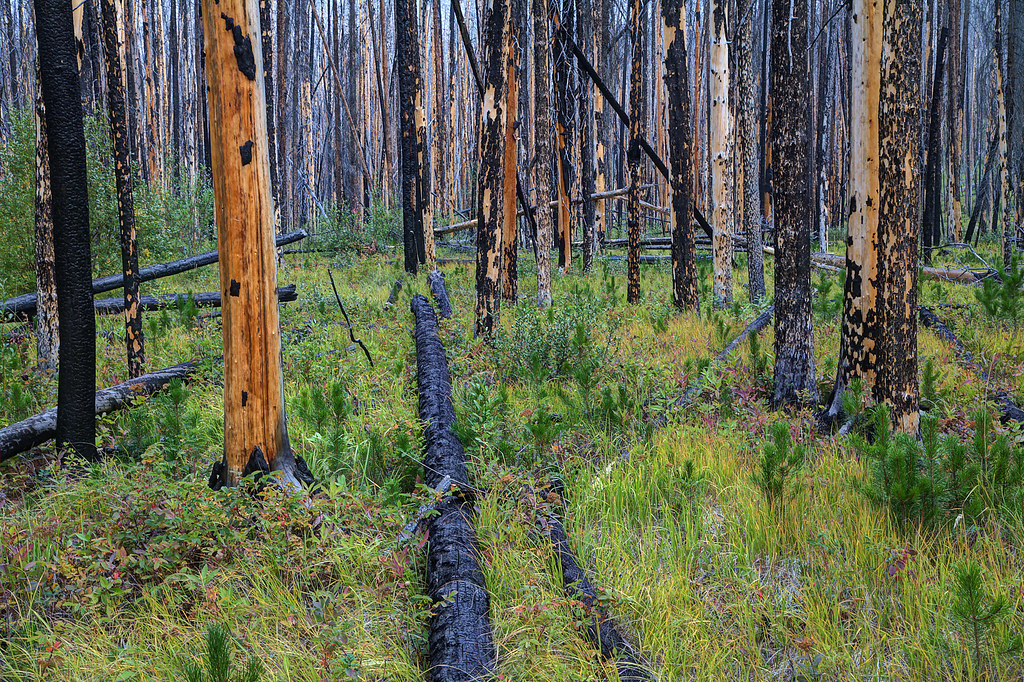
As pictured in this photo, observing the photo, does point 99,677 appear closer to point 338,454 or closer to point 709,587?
point 338,454

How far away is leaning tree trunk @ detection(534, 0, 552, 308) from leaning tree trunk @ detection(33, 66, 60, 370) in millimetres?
5423

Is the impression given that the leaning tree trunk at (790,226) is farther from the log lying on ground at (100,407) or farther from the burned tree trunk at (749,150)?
the log lying on ground at (100,407)

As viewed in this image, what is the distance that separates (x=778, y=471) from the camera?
9.74ft

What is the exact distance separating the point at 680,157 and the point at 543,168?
186 centimetres

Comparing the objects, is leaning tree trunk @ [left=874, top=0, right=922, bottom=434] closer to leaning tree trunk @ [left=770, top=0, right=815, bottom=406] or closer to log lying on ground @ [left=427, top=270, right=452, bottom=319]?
leaning tree trunk @ [left=770, top=0, right=815, bottom=406]

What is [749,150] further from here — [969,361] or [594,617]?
[594,617]

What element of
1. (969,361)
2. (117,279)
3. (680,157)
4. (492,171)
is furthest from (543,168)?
(117,279)

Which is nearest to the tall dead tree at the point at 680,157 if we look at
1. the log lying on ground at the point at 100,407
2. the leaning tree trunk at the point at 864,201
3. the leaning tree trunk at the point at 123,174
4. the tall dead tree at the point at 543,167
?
the tall dead tree at the point at 543,167

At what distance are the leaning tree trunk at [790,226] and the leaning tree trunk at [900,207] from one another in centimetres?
89

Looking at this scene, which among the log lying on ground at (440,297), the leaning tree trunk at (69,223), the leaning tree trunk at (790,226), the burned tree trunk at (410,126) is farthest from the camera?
the burned tree trunk at (410,126)

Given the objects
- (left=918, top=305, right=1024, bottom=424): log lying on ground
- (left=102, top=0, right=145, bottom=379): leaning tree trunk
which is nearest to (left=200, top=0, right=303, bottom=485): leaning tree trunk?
(left=102, top=0, right=145, bottom=379): leaning tree trunk

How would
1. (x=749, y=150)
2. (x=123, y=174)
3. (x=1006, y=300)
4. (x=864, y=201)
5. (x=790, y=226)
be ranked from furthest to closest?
(x=749, y=150) → (x=123, y=174) → (x=1006, y=300) → (x=790, y=226) → (x=864, y=201)

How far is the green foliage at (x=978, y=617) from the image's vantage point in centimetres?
175

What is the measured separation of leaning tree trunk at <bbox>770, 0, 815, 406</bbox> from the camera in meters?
4.56
